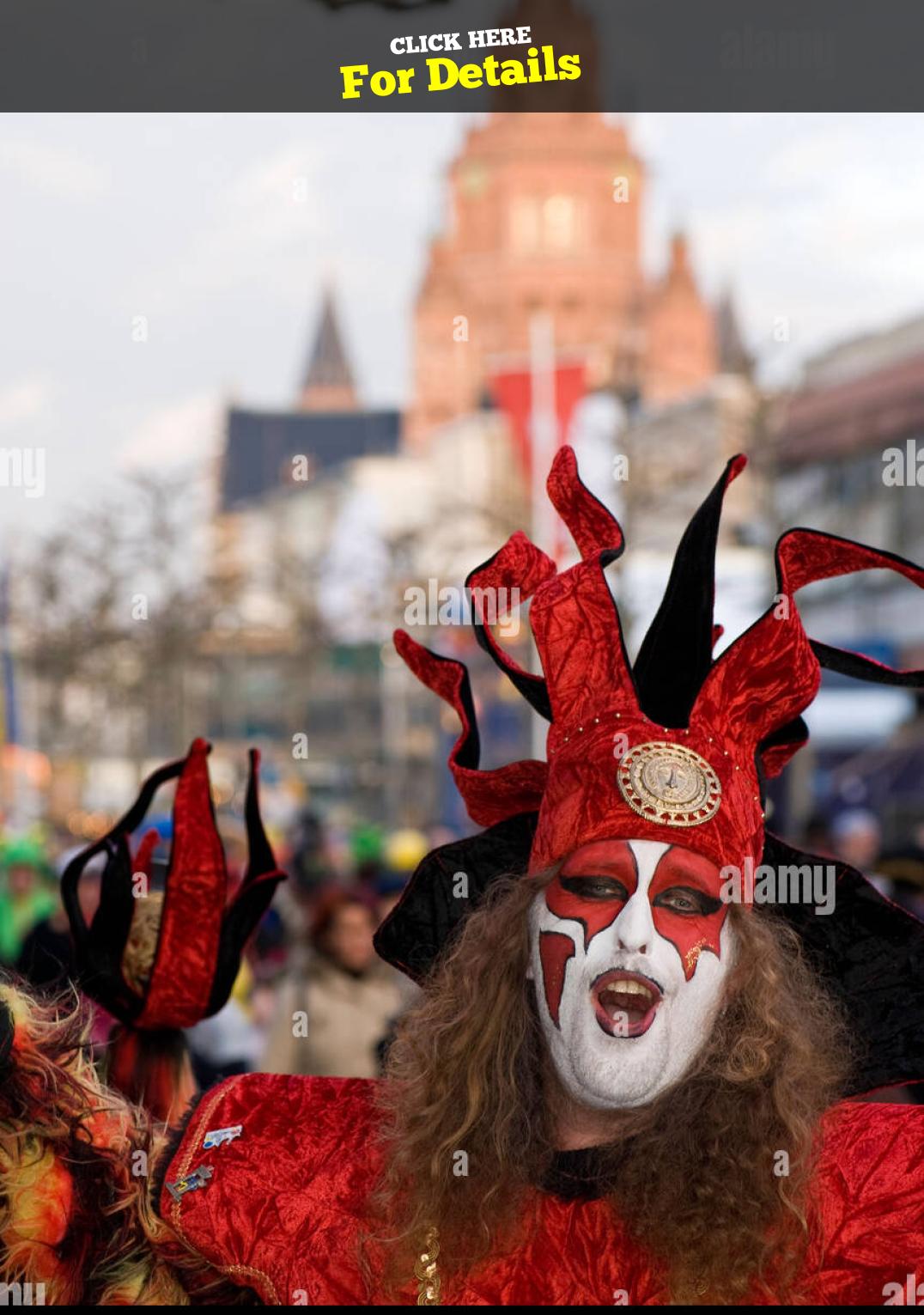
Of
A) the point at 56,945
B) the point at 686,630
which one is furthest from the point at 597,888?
the point at 56,945

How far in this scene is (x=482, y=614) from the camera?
361cm

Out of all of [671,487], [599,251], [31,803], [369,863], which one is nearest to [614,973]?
[369,863]

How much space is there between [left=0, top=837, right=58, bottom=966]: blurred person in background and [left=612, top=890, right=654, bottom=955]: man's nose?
7.52 m

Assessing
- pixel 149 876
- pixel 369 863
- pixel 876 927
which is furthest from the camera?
pixel 369 863

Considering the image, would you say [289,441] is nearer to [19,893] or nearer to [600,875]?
[19,893]

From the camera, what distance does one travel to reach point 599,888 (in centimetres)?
325

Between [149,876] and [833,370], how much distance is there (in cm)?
3840

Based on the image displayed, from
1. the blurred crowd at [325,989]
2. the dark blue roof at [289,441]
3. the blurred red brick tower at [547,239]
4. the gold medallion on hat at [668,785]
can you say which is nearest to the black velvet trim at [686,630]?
the gold medallion on hat at [668,785]

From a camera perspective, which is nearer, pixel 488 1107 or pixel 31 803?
pixel 488 1107

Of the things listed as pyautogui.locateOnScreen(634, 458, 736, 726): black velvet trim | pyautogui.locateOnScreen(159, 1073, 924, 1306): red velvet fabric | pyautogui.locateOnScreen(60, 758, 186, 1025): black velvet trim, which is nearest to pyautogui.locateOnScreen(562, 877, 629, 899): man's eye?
pyautogui.locateOnScreen(634, 458, 736, 726): black velvet trim

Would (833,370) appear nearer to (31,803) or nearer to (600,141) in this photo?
(31,803)

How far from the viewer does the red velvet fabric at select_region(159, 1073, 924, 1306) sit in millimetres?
3172

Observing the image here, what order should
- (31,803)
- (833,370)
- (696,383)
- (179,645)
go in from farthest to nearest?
1. (696,383)
2. (833,370)
3. (179,645)
4. (31,803)

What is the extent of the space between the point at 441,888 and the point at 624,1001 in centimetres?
57
